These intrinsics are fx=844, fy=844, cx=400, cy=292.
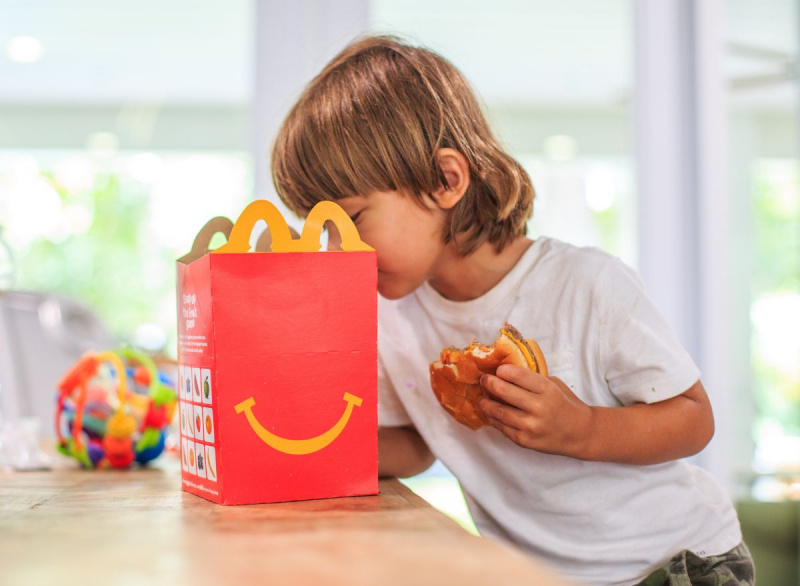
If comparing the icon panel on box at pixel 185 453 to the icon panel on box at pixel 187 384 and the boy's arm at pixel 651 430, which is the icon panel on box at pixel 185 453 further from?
the boy's arm at pixel 651 430

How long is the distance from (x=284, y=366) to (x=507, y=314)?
1.35ft

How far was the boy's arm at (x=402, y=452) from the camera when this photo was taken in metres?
0.95

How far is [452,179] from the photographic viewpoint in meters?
1.00

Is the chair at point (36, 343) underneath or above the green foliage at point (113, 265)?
underneath

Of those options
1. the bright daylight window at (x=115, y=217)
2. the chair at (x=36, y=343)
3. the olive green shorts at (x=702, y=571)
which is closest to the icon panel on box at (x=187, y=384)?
the olive green shorts at (x=702, y=571)

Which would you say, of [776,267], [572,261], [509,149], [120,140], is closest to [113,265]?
[120,140]

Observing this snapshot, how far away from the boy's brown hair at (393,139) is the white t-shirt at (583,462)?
0.31ft

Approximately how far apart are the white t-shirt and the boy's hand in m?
0.16

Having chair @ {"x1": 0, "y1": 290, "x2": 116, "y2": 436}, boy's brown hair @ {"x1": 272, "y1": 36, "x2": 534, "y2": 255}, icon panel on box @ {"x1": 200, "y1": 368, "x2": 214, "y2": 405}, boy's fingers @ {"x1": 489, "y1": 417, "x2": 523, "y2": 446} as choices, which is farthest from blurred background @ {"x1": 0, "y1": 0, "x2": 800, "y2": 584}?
icon panel on box @ {"x1": 200, "y1": 368, "x2": 214, "y2": 405}

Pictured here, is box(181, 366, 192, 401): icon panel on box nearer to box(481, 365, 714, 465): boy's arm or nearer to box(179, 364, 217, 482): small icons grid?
box(179, 364, 217, 482): small icons grid

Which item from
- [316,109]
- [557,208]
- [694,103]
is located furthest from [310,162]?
[557,208]

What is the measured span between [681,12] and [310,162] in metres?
1.95

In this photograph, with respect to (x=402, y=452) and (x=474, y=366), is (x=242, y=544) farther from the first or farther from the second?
(x=402, y=452)

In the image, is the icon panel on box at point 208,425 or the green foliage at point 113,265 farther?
the green foliage at point 113,265
